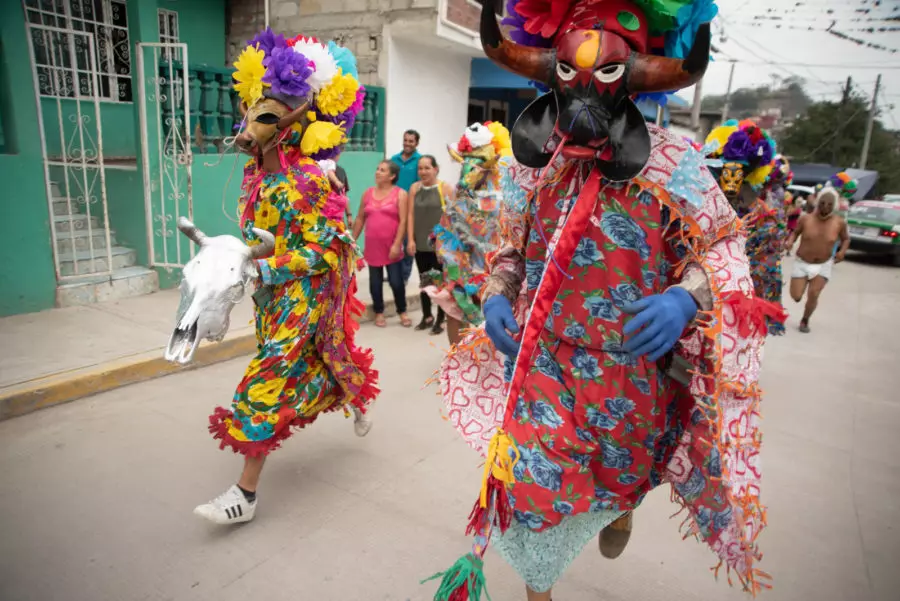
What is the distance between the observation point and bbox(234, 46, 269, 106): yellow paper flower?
2959mm

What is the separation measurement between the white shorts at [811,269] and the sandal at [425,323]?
4.64 m

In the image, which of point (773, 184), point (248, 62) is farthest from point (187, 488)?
point (773, 184)

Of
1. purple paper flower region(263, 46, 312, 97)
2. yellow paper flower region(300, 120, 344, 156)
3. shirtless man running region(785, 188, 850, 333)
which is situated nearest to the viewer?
purple paper flower region(263, 46, 312, 97)

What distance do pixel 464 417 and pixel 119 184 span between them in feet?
19.1

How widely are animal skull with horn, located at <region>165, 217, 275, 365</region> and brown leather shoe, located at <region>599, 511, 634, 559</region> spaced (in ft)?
5.35

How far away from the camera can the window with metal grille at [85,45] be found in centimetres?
663

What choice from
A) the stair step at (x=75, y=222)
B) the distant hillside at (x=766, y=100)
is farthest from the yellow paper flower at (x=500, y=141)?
the distant hillside at (x=766, y=100)

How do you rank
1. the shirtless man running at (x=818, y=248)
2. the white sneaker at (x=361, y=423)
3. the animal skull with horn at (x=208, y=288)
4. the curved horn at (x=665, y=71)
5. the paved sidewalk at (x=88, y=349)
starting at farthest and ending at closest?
the shirtless man running at (x=818, y=248) → the paved sidewalk at (x=88, y=349) → the white sneaker at (x=361, y=423) → the animal skull with horn at (x=208, y=288) → the curved horn at (x=665, y=71)

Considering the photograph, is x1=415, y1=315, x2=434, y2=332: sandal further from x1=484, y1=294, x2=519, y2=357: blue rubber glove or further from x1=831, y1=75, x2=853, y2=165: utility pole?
x1=831, y1=75, x2=853, y2=165: utility pole

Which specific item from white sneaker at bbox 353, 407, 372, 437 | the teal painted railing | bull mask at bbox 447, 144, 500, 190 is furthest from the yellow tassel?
the teal painted railing

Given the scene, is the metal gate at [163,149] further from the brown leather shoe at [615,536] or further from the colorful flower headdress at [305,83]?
the brown leather shoe at [615,536]

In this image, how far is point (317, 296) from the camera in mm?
3102

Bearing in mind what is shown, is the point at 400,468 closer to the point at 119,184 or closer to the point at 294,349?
the point at 294,349

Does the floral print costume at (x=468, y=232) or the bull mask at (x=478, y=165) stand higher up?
the bull mask at (x=478, y=165)
